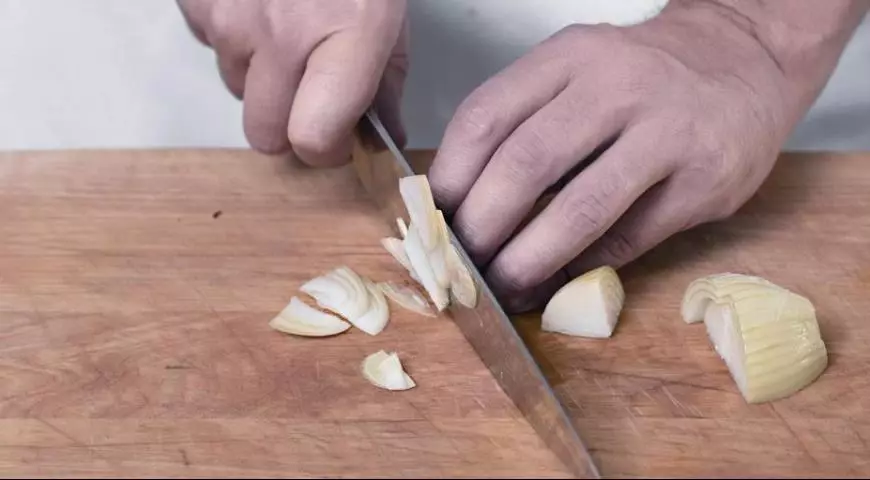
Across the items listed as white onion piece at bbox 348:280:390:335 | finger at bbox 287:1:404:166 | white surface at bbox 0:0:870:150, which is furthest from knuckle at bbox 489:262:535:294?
white surface at bbox 0:0:870:150

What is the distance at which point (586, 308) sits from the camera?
0.90 metres

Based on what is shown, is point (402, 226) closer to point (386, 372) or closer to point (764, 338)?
point (386, 372)

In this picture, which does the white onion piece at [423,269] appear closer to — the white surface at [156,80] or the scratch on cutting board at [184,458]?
the scratch on cutting board at [184,458]

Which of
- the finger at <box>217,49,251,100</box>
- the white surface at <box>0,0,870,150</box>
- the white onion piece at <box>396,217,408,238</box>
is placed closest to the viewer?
the white onion piece at <box>396,217,408,238</box>

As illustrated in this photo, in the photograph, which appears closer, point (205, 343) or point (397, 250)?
point (205, 343)

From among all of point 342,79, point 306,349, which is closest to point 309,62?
point 342,79

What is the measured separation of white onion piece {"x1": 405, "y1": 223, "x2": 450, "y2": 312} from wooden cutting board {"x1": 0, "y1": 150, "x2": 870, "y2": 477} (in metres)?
0.02

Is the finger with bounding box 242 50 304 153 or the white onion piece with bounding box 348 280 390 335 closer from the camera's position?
the white onion piece with bounding box 348 280 390 335

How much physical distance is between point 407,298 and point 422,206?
0.10 metres

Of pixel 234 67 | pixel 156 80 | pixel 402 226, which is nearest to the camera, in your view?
pixel 402 226

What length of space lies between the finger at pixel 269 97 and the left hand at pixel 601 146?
0.68 ft

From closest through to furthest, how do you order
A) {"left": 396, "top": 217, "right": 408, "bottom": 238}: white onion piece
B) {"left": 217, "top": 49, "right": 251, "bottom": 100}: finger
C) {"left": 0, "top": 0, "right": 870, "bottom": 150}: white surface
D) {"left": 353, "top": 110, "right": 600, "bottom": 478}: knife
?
{"left": 353, "top": 110, "right": 600, "bottom": 478}: knife < {"left": 396, "top": 217, "right": 408, "bottom": 238}: white onion piece < {"left": 217, "top": 49, "right": 251, "bottom": 100}: finger < {"left": 0, "top": 0, "right": 870, "bottom": 150}: white surface

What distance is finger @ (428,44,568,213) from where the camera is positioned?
92cm

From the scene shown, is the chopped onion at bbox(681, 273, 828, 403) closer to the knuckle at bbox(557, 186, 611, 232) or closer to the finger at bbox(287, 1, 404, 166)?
the knuckle at bbox(557, 186, 611, 232)
